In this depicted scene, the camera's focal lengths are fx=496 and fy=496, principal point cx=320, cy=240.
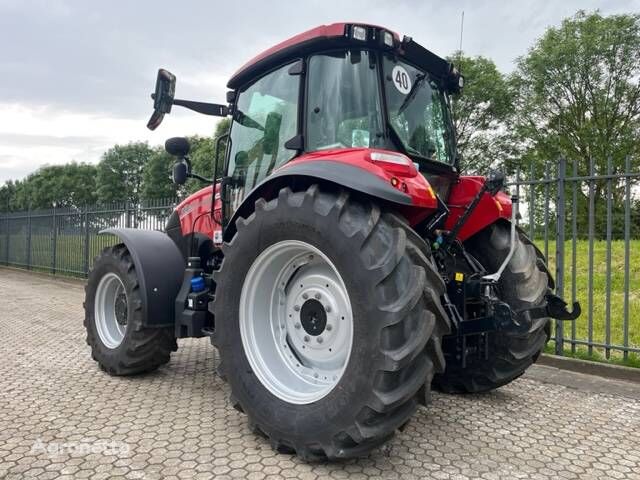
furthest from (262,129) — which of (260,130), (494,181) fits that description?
(494,181)

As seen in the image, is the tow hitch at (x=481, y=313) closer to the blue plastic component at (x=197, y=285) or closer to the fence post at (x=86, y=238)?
the blue plastic component at (x=197, y=285)

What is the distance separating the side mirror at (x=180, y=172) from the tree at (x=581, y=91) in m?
23.3

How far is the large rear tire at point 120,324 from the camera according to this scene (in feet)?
13.1

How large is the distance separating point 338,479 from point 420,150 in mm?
2124

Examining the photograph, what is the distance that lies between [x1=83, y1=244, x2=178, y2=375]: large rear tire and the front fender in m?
0.13

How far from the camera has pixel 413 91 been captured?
337 cm

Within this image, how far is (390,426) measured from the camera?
2.37m

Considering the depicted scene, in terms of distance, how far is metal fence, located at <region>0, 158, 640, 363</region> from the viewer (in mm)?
5020

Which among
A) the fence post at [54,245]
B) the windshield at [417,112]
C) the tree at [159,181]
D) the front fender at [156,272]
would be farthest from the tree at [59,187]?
the windshield at [417,112]

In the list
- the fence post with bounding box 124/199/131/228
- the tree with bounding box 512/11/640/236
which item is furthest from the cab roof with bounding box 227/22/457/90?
the tree with bounding box 512/11/640/236

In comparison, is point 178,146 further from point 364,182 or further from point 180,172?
point 364,182

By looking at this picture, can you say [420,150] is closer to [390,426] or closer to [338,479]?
[390,426]

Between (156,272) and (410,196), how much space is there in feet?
7.70

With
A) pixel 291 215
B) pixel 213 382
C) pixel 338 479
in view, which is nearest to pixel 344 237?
pixel 291 215
